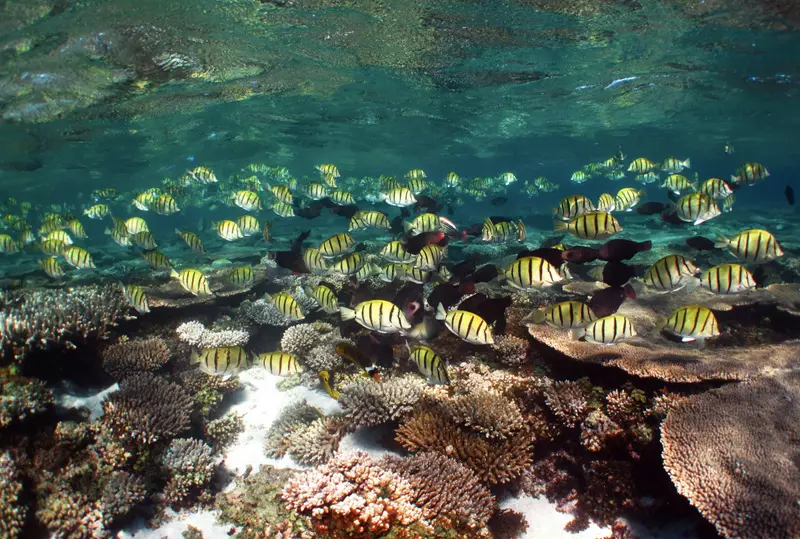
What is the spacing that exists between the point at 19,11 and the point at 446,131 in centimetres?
2755

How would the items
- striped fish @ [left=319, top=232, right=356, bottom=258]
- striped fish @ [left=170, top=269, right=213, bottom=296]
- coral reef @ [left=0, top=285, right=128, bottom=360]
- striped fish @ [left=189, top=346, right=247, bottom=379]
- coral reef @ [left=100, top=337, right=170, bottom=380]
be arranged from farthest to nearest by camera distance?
striped fish @ [left=319, top=232, right=356, bottom=258]
striped fish @ [left=170, top=269, right=213, bottom=296]
coral reef @ [left=100, top=337, right=170, bottom=380]
coral reef @ [left=0, top=285, right=128, bottom=360]
striped fish @ [left=189, top=346, right=247, bottom=379]

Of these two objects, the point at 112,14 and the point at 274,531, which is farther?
the point at 112,14

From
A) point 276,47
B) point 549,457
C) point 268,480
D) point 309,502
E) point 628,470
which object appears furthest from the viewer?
point 276,47

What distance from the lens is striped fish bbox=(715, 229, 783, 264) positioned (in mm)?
5316

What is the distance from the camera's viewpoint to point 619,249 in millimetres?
4984

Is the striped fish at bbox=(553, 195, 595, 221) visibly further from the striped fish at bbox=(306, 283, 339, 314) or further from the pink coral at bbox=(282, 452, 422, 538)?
the pink coral at bbox=(282, 452, 422, 538)

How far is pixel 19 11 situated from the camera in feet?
39.1

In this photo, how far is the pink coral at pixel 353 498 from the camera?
11.3 feet

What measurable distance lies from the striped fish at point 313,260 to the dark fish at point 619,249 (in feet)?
13.7

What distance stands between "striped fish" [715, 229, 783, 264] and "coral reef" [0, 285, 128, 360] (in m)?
9.23

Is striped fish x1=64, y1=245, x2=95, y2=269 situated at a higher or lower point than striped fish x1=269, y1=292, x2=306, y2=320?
higher

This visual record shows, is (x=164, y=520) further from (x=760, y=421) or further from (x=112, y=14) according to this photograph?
(x=112, y=14)

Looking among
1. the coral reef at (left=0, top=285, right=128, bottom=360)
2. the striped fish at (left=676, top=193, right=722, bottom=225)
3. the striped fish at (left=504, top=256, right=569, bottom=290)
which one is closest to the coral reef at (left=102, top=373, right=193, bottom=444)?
the coral reef at (left=0, top=285, right=128, bottom=360)

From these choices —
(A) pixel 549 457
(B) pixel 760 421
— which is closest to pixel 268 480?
(A) pixel 549 457
